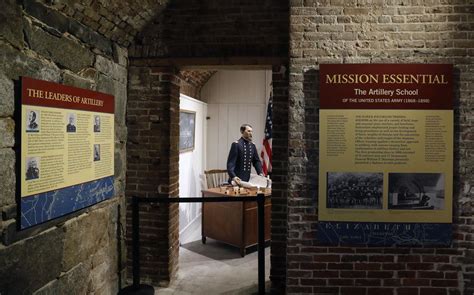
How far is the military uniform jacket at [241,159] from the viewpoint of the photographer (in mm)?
5762

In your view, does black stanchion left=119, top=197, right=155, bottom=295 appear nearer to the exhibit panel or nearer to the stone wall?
the stone wall

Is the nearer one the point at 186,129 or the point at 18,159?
the point at 18,159

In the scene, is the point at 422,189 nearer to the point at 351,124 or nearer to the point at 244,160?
the point at 351,124

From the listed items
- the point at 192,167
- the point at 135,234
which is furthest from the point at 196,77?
the point at 135,234

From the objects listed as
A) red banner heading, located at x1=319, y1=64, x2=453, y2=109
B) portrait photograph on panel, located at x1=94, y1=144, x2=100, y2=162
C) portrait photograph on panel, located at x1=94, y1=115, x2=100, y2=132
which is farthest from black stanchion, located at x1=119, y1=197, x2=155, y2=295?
red banner heading, located at x1=319, y1=64, x2=453, y2=109

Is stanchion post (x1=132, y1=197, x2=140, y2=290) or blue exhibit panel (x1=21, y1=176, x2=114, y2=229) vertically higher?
blue exhibit panel (x1=21, y1=176, x2=114, y2=229)

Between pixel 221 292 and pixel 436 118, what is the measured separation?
258cm

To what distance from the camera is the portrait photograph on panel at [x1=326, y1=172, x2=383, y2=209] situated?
316 cm

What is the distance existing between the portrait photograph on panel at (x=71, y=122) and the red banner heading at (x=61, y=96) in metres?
0.05

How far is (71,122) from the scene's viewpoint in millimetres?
2244

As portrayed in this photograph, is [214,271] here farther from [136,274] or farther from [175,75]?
[175,75]

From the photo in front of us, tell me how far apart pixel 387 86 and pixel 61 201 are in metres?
2.45

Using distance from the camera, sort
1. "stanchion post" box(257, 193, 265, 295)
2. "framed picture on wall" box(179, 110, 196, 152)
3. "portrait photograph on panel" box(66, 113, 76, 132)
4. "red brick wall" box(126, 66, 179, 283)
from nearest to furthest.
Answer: "portrait photograph on panel" box(66, 113, 76, 132) → "stanchion post" box(257, 193, 265, 295) → "red brick wall" box(126, 66, 179, 283) → "framed picture on wall" box(179, 110, 196, 152)

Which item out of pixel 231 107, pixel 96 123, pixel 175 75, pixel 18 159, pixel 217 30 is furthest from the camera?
pixel 231 107
